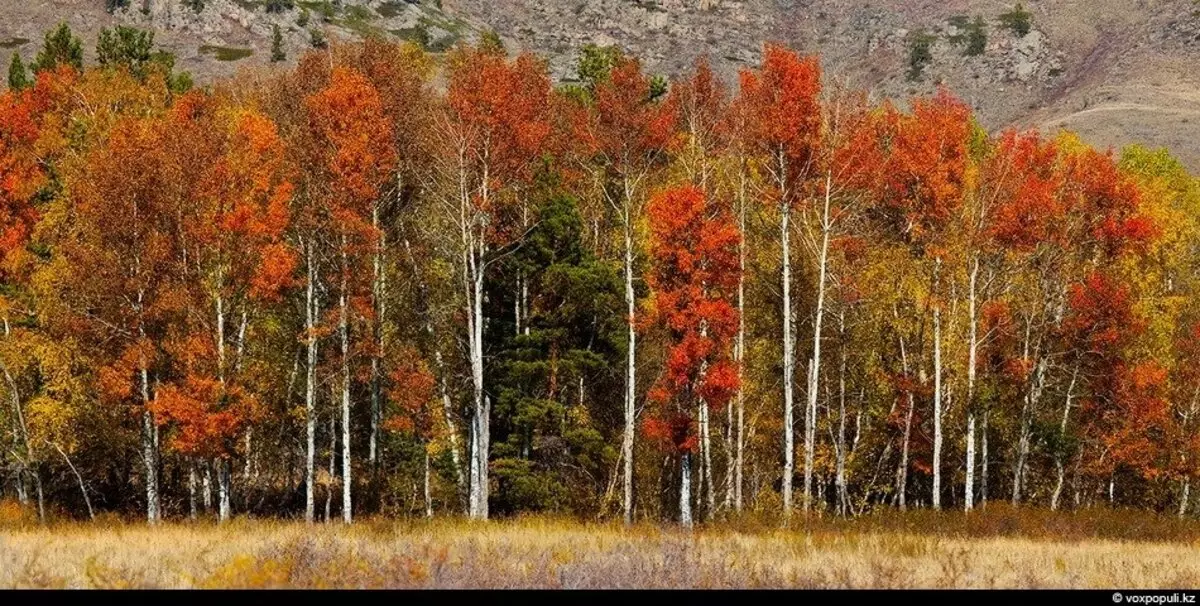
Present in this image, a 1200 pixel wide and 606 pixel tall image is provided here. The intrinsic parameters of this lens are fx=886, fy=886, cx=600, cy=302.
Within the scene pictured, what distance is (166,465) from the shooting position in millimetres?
36906

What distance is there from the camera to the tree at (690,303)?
2712cm

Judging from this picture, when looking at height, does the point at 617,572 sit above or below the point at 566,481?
above

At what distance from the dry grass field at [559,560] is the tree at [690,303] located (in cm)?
820

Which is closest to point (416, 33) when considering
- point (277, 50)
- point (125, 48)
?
point (277, 50)

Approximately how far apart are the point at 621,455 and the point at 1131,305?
21.1 metres

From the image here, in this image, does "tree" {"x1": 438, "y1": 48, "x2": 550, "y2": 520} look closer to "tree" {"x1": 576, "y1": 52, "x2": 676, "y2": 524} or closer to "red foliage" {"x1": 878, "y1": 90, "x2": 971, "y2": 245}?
"tree" {"x1": 576, "y1": 52, "x2": 676, "y2": 524}

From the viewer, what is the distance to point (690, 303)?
90.4 feet

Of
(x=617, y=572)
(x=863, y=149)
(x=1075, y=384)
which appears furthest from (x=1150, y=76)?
(x=617, y=572)

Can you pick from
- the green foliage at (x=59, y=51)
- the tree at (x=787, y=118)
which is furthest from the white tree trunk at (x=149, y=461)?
the green foliage at (x=59, y=51)

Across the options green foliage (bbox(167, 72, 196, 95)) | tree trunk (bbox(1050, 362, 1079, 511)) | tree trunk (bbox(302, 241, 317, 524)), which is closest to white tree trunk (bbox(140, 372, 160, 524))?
tree trunk (bbox(302, 241, 317, 524))

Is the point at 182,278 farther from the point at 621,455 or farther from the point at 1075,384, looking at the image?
the point at 1075,384

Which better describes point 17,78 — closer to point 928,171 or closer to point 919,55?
A: point 928,171

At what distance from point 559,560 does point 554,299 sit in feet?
62.4

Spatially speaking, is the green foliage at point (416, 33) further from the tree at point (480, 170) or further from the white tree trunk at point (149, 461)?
the white tree trunk at point (149, 461)
